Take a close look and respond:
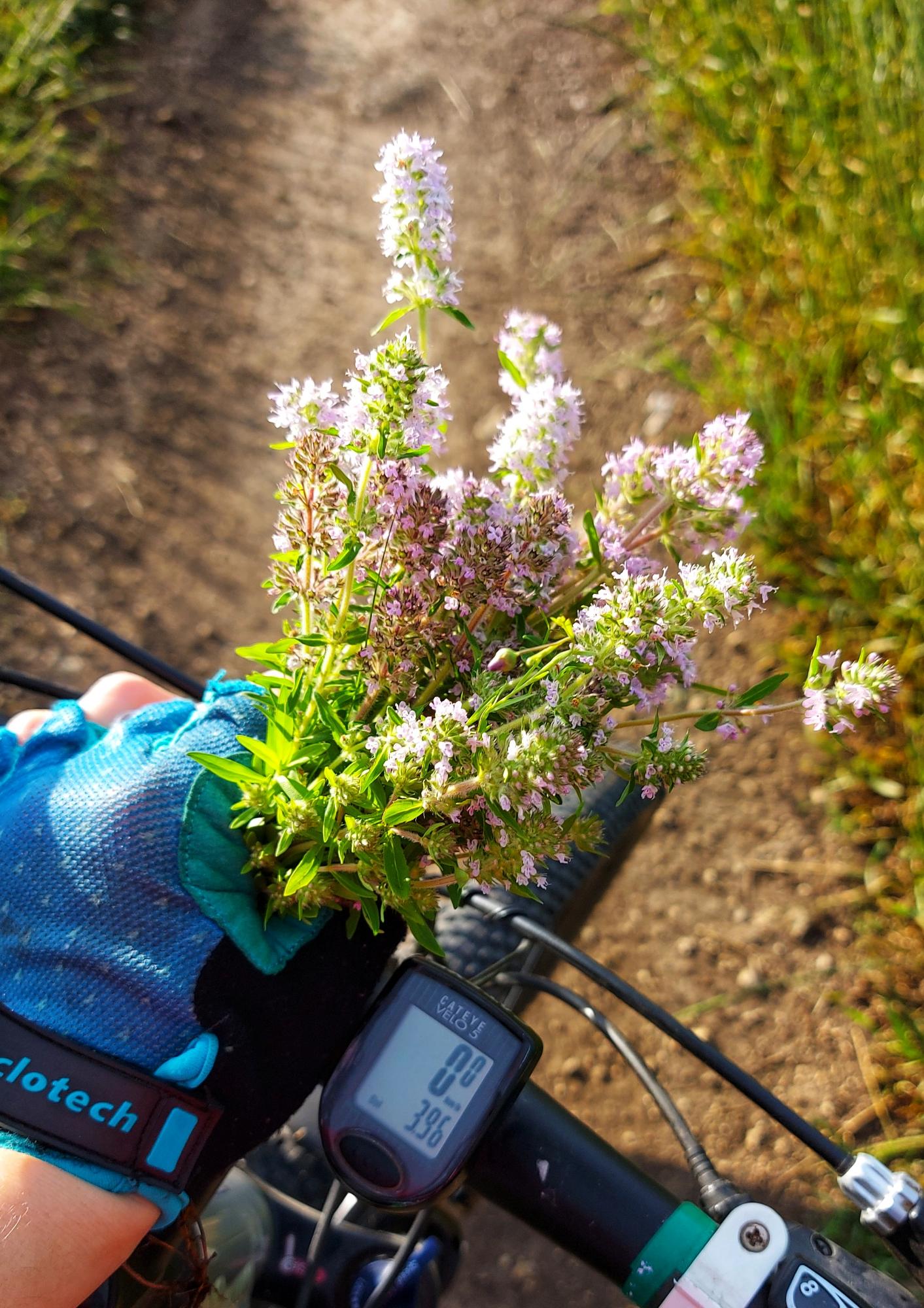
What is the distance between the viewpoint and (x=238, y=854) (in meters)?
1.06

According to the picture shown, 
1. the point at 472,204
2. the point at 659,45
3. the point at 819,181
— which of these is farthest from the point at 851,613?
the point at 659,45

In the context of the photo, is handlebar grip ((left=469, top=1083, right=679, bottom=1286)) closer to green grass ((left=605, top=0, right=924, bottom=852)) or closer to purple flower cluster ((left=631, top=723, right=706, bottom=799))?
purple flower cluster ((left=631, top=723, right=706, bottom=799))

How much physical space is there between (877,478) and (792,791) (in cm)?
80

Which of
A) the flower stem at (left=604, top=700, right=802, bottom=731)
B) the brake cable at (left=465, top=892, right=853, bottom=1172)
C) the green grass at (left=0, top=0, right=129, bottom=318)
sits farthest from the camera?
the green grass at (left=0, top=0, right=129, bottom=318)

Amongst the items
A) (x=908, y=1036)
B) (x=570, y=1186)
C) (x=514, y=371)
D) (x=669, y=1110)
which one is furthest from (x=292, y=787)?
(x=908, y=1036)

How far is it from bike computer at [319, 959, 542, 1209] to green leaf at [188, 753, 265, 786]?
1.01 feet

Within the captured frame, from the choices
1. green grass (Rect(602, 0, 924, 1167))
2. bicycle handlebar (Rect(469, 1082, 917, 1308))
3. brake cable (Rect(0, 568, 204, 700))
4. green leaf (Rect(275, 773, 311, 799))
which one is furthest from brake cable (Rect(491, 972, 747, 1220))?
green grass (Rect(602, 0, 924, 1167))

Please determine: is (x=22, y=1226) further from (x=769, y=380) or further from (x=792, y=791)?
(x=769, y=380)

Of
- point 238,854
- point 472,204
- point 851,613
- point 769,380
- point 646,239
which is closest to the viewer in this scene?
point 238,854

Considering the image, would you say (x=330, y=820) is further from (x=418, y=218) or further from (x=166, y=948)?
(x=418, y=218)

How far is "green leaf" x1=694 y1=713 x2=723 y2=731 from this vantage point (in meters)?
0.93

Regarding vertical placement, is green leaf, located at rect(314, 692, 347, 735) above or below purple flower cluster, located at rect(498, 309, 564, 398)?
below

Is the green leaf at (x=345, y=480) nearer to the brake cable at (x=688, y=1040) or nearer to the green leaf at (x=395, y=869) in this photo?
the green leaf at (x=395, y=869)

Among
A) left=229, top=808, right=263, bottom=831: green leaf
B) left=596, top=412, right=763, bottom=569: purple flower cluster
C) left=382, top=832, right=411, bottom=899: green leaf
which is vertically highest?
left=596, top=412, right=763, bottom=569: purple flower cluster
